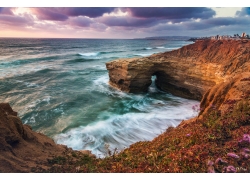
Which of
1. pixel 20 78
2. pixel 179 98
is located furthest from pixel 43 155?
pixel 20 78

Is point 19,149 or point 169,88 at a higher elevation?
point 19,149

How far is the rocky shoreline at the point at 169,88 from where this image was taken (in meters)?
4.71

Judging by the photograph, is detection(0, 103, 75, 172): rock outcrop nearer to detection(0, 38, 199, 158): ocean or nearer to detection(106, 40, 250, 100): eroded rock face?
detection(0, 38, 199, 158): ocean

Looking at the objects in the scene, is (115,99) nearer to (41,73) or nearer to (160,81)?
(160,81)

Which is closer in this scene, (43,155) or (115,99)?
(43,155)

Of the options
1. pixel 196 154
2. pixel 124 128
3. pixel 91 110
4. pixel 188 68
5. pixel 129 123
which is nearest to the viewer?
pixel 196 154

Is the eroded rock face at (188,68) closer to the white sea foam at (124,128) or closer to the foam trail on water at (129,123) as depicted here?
the foam trail on water at (129,123)

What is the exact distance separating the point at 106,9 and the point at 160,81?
34.8 feet

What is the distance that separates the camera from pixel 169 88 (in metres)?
15.8

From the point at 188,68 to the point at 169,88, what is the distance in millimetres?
2247

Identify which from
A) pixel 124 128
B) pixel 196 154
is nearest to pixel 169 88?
pixel 124 128

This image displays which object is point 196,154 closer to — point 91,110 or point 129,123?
point 129,123

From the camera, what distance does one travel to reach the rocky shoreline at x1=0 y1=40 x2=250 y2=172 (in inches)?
185

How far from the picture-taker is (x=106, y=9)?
6.70m
